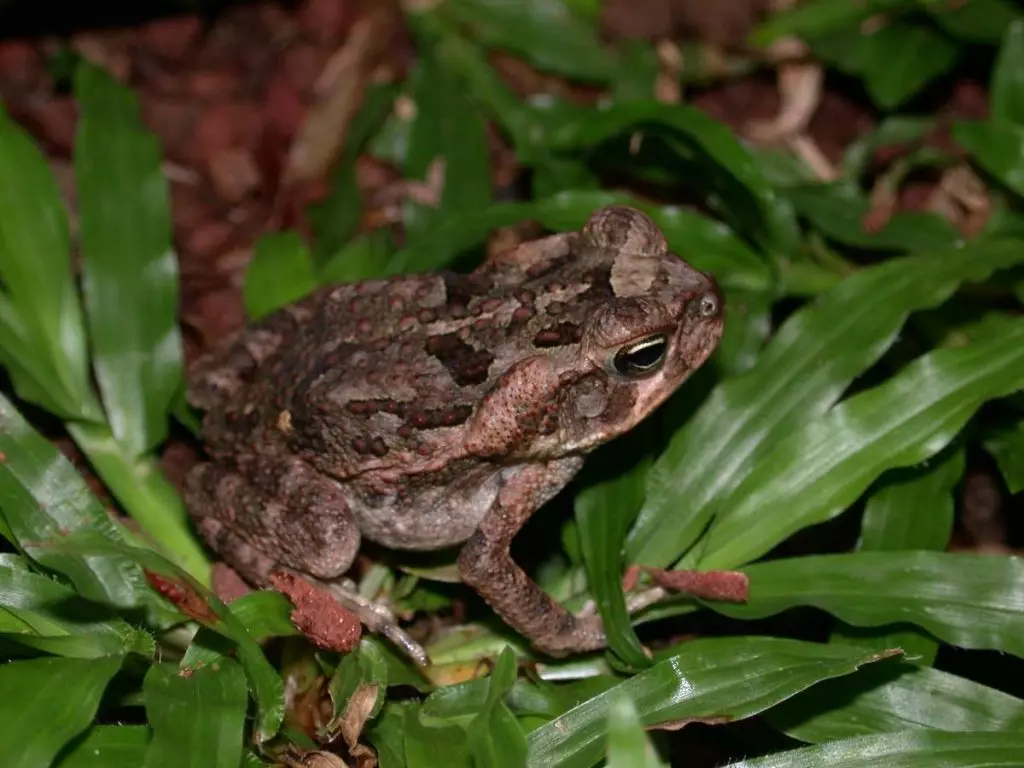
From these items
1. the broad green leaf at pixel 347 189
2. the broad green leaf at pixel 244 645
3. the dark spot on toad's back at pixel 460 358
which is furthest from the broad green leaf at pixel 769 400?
the broad green leaf at pixel 347 189

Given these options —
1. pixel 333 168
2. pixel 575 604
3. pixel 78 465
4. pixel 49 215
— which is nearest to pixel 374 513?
pixel 575 604

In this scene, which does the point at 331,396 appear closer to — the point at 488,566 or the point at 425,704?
the point at 488,566

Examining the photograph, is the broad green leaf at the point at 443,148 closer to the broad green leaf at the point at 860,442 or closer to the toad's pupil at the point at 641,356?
the toad's pupil at the point at 641,356

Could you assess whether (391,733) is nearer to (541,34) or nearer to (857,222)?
(857,222)

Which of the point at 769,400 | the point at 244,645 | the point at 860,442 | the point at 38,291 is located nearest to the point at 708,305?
the point at 769,400

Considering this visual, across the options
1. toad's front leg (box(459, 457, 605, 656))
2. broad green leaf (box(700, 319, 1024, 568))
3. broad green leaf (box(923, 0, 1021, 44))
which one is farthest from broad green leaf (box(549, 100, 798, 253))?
broad green leaf (box(923, 0, 1021, 44))

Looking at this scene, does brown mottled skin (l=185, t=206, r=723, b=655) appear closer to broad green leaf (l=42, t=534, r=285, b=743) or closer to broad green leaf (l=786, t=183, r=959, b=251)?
broad green leaf (l=42, t=534, r=285, b=743)
